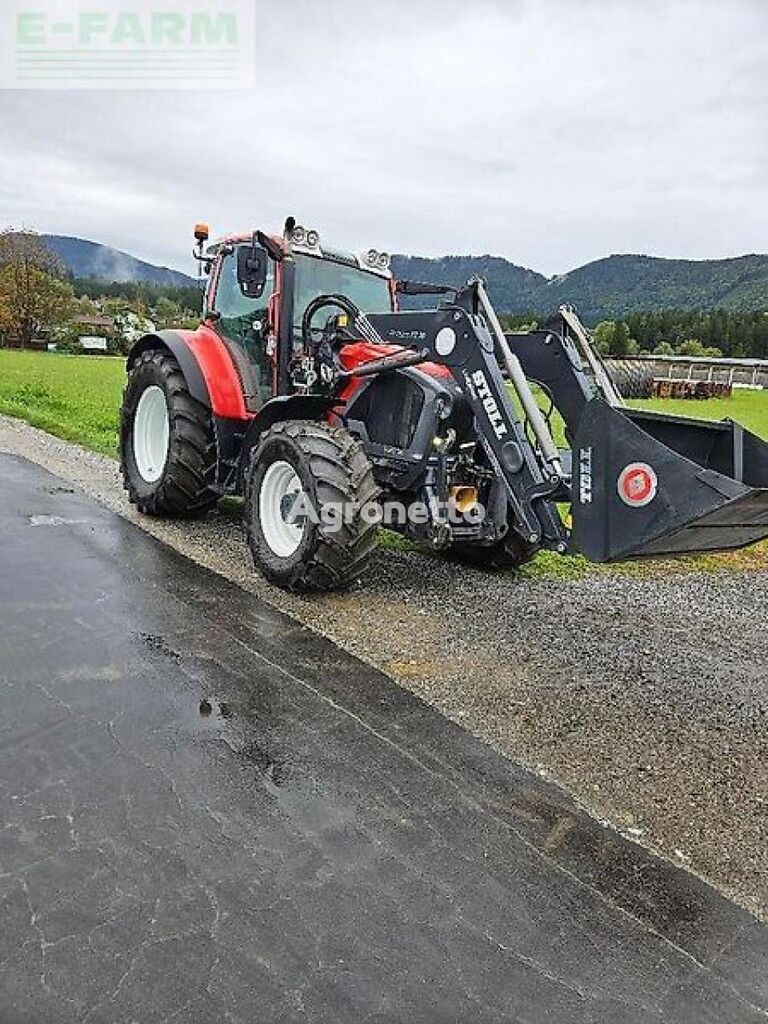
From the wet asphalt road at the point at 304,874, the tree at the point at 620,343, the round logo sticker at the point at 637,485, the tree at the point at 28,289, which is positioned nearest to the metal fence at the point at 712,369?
the tree at the point at 620,343

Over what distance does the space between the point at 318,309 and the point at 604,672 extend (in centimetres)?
368

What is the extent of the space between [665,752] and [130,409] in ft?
20.0

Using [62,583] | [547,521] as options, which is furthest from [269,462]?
[547,521]

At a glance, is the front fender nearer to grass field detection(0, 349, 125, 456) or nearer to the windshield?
the windshield

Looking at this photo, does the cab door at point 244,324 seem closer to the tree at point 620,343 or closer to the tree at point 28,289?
the tree at point 620,343

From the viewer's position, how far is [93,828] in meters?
2.94

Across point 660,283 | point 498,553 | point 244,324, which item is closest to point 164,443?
point 244,324

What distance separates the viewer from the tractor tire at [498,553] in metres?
6.54

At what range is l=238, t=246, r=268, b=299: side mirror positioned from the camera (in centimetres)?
627

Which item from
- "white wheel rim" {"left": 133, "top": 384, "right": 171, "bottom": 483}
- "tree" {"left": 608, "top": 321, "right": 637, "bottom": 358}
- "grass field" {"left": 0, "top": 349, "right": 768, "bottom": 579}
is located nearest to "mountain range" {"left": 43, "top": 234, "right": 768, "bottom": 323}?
"tree" {"left": 608, "top": 321, "right": 637, "bottom": 358}

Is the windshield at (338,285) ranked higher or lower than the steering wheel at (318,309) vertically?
higher

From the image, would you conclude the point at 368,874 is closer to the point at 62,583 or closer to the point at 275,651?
the point at 275,651

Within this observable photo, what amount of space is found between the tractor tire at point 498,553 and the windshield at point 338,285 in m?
2.17

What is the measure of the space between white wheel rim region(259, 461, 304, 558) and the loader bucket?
2277 mm
